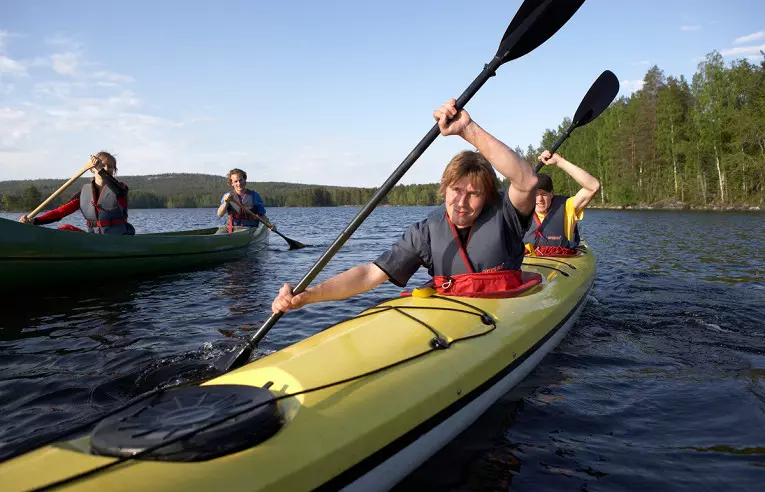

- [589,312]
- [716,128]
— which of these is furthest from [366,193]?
[589,312]

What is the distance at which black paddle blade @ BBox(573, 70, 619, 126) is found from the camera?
23.0 feet

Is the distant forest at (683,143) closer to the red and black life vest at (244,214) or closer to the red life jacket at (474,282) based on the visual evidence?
the red and black life vest at (244,214)

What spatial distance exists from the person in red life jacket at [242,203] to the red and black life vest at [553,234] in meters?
7.35

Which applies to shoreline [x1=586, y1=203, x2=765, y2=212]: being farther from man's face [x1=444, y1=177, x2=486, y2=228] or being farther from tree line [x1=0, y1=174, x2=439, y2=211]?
tree line [x1=0, y1=174, x2=439, y2=211]

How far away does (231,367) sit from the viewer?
336cm

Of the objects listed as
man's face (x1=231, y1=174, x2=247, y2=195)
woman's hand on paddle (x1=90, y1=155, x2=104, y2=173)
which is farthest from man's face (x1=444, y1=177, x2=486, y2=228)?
man's face (x1=231, y1=174, x2=247, y2=195)

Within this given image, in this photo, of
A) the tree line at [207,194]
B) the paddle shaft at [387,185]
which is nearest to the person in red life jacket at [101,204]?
the paddle shaft at [387,185]

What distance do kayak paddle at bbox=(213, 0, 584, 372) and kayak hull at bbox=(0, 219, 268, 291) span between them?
193 inches

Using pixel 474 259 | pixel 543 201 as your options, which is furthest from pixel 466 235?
pixel 543 201

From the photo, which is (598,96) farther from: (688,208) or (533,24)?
(688,208)

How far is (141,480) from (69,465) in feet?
0.93

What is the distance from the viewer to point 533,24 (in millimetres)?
3502

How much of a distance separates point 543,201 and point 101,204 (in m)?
7.41

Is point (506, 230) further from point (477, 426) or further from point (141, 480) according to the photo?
point (141, 480)
